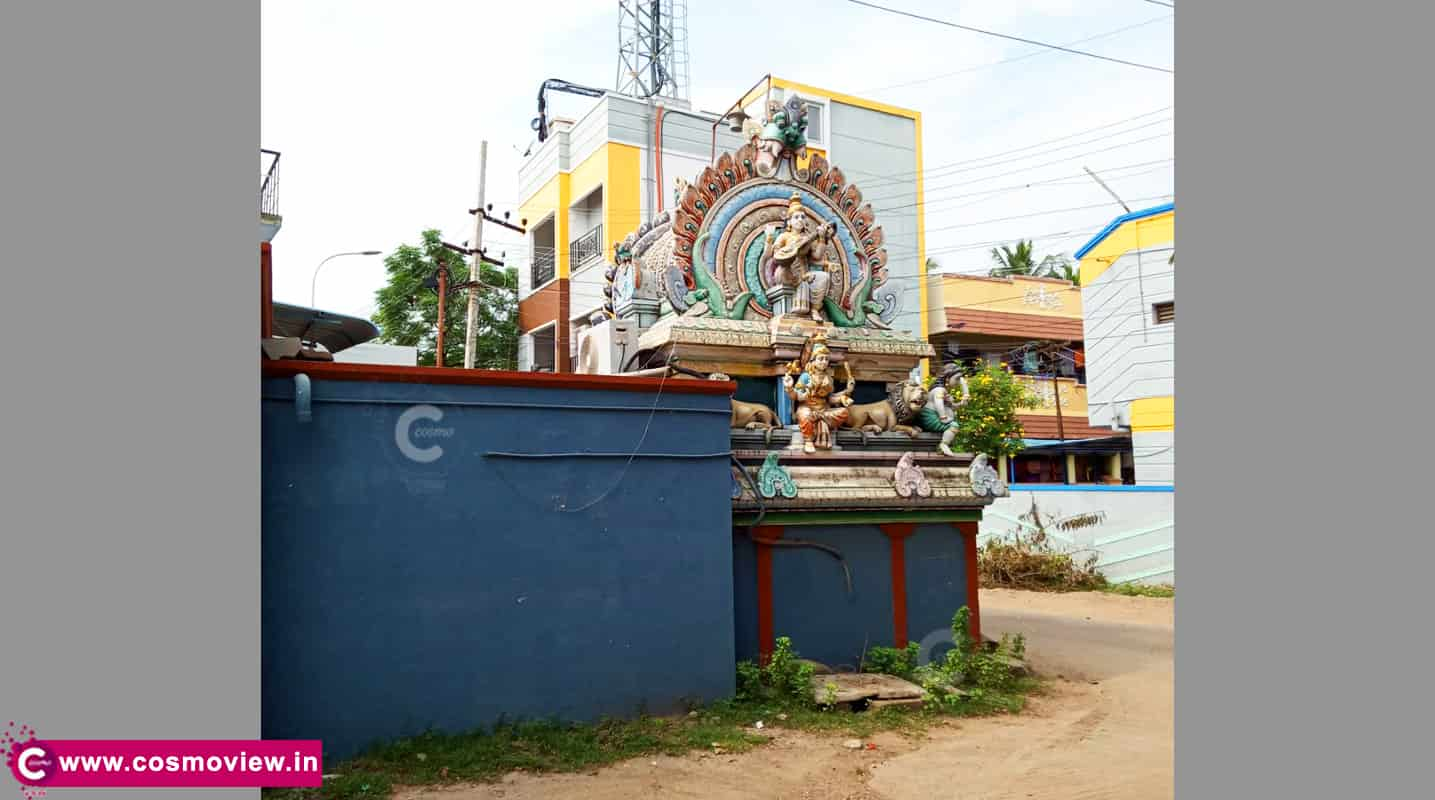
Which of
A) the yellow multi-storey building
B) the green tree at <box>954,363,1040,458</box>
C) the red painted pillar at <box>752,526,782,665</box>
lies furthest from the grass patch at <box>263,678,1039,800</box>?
the yellow multi-storey building

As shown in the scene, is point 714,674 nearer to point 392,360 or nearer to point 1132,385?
point 392,360

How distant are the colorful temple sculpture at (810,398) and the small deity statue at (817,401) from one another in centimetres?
2

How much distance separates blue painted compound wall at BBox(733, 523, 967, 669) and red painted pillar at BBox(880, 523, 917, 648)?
5 cm

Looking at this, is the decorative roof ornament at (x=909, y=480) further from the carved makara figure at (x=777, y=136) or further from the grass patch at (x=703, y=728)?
the carved makara figure at (x=777, y=136)

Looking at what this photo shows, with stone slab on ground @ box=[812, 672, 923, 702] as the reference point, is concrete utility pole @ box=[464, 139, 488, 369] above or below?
above

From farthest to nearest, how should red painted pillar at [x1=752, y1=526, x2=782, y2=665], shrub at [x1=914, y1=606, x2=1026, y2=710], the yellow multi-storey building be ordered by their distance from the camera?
the yellow multi-storey building < red painted pillar at [x1=752, y1=526, x2=782, y2=665] < shrub at [x1=914, y1=606, x2=1026, y2=710]

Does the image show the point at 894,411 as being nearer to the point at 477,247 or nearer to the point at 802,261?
the point at 802,261

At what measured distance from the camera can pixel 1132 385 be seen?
83.2ft

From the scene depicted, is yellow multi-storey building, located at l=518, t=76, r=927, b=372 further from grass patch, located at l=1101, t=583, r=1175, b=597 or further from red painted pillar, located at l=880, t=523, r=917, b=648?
Answer: red painted pillar, located at l=880, t=523, r=917, b=648

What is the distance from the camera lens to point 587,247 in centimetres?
2591

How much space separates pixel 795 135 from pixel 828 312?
2.30 metres

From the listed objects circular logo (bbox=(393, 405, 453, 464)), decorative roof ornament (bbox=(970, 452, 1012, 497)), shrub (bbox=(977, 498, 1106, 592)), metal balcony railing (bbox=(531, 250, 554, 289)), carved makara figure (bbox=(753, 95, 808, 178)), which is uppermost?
metal balcony railing (bbox=(531, 250, 554, 289))

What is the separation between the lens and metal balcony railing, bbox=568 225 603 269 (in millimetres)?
25344
